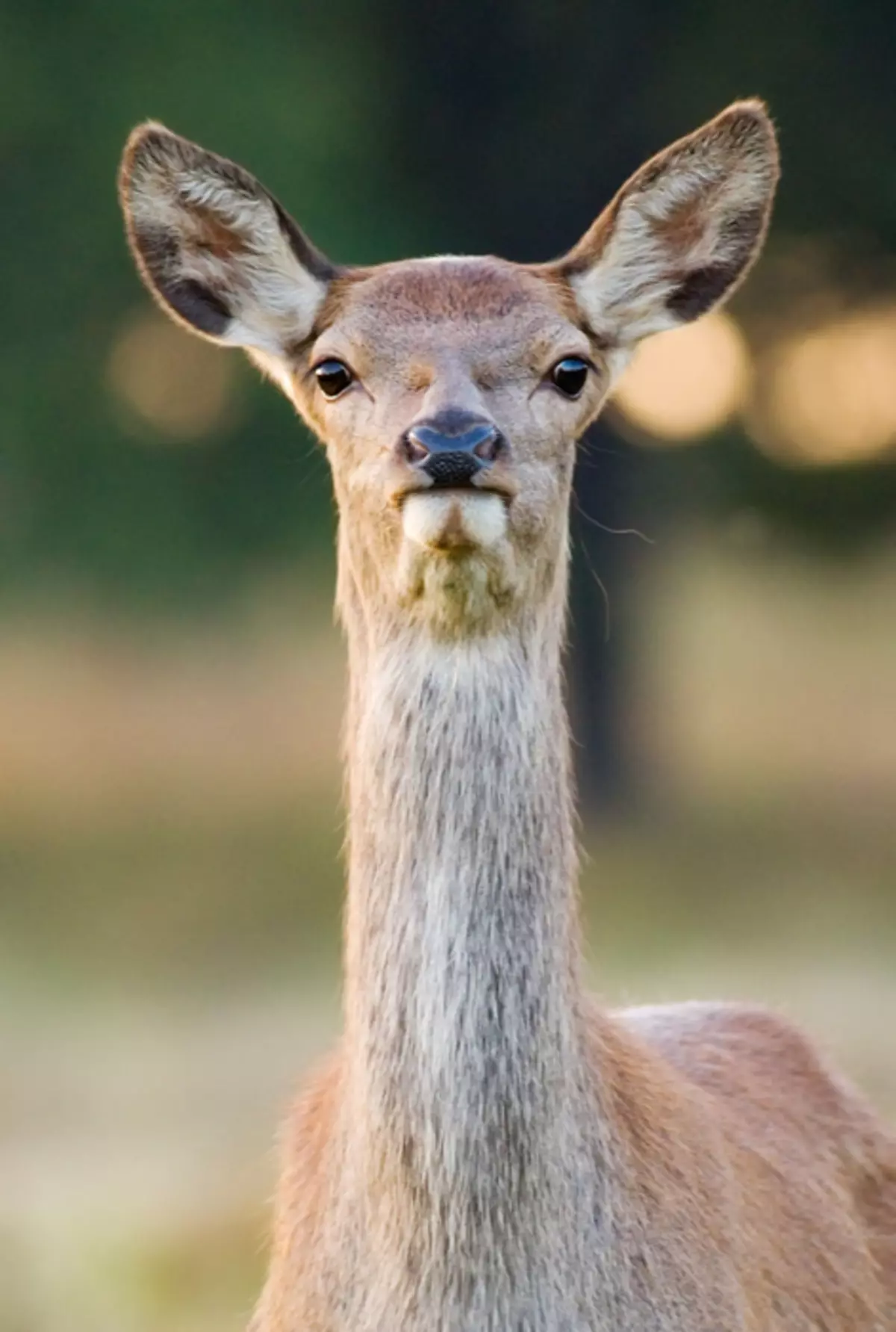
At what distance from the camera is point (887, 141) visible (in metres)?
16.5

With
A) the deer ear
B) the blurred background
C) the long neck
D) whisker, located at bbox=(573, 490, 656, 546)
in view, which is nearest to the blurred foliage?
the blurred background

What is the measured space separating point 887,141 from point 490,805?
41.7ft

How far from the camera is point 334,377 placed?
16.6 feet

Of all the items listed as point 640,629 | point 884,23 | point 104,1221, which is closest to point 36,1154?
point 104,1221

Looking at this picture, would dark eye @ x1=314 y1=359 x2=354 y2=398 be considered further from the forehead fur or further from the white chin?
the white chin

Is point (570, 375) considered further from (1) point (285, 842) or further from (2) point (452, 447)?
(1) point (285, 842)

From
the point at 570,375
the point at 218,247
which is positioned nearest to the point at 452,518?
the point at 570,375

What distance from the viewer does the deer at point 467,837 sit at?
4559 mm

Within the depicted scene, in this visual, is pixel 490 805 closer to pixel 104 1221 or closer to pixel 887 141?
pixel 104 1221

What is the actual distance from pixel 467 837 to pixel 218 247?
1.55m

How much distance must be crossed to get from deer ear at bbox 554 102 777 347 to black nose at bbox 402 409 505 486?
859mm

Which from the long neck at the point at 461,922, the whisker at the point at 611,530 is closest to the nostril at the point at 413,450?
the long neck at the point at 461,922

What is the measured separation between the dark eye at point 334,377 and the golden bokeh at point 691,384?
8210 mm

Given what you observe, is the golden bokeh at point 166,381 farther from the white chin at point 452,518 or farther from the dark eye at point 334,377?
the white chin at point 452,518
